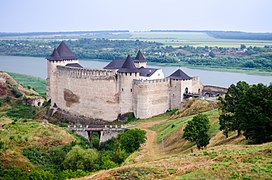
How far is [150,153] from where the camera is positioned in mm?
18719

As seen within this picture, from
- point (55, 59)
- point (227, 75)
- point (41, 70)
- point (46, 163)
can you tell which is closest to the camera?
point (46, 163)

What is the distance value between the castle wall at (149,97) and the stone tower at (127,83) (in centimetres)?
28

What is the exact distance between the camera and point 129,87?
84.4 ft

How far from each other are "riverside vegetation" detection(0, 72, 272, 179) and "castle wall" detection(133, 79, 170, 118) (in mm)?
566

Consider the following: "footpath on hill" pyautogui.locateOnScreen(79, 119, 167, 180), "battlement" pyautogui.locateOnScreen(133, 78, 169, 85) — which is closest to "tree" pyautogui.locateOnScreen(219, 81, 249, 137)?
"footpath on hill" pyautogui.locateOnScreen(79, 119, 167, 180)

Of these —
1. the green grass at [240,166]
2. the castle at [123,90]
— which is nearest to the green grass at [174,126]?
the castle at [123,90]

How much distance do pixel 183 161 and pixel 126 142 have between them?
8.90m

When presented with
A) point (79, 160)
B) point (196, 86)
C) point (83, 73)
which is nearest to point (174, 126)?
point (79, 160)

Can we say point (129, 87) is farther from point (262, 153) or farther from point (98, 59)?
point (98, 59)

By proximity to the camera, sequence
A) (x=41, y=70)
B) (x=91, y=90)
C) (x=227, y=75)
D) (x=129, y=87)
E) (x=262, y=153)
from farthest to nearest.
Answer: (x=41, y=70) → (x=227, y=75) → (x=91, y=90) → (x=129, y=87) → (x=262, y=153)

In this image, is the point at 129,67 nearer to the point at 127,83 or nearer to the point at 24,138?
the point at 127,83

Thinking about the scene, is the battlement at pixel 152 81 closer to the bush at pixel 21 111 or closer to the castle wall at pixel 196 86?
the castle wall at pixel 196 86

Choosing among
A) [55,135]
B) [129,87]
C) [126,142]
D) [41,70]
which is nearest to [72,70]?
[129,87]

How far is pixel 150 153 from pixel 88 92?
9.99 m
